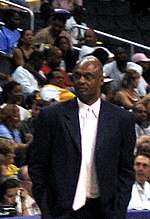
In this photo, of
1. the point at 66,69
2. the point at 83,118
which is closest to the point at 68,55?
the point at 66,69

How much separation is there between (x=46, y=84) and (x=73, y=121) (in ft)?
23.7

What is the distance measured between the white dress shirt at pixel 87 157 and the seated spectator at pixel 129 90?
7.22 metres

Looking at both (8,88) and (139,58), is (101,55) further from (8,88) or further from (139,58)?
(8,88)

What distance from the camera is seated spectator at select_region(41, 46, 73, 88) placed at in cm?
1342

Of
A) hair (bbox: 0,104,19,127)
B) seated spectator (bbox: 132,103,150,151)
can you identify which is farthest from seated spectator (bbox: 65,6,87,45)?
hair (bbox: 0,104,19,127)

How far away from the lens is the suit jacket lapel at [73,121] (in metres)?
5.52

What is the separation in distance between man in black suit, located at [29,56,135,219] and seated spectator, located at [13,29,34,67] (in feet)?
25.0

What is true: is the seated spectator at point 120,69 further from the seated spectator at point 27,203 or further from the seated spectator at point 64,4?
the seated spectator at point 27,203

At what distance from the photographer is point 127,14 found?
61.0 feet

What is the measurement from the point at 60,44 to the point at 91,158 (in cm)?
913

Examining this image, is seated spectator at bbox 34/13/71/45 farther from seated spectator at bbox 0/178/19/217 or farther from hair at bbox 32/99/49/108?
seated spectator at bbox 0/178/19/217

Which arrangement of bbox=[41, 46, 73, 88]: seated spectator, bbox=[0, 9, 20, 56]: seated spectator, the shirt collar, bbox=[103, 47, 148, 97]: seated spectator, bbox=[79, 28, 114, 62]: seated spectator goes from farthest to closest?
bbox=[79, 28, 114, 62]: seated spectator
bbox=[103, 47, 148, 97]: seated spectator
bbox=[0, 9, 20, 56]: seated spectator
bbox=[41, 46, 73, 88]: seated spectator
the shirt collar

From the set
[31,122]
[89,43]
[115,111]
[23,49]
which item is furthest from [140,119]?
[115,111]

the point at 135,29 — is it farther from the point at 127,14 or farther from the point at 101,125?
the point at 101,125
